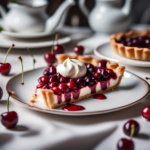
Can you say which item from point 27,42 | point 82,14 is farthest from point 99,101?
point 82,14

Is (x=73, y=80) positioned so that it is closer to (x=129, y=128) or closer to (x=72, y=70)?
(x=72, y=70)

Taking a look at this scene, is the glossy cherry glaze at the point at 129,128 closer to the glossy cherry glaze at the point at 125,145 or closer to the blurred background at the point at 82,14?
the glossy cherry glaze at the point at 125,145

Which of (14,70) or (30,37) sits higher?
(30,37)

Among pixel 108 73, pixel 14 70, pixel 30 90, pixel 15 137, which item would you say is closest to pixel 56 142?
pixel 15 137

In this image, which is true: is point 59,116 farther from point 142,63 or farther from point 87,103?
point 142,63

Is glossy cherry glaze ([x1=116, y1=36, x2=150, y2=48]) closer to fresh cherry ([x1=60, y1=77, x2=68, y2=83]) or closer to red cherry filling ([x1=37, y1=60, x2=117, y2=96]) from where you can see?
red cherry filling ([x1=37, y1=60, x2=117, y2=96])

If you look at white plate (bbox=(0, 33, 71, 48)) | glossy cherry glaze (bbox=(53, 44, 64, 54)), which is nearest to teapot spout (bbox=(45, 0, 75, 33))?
white plate (bbox=(0, 33, 71, 48))
